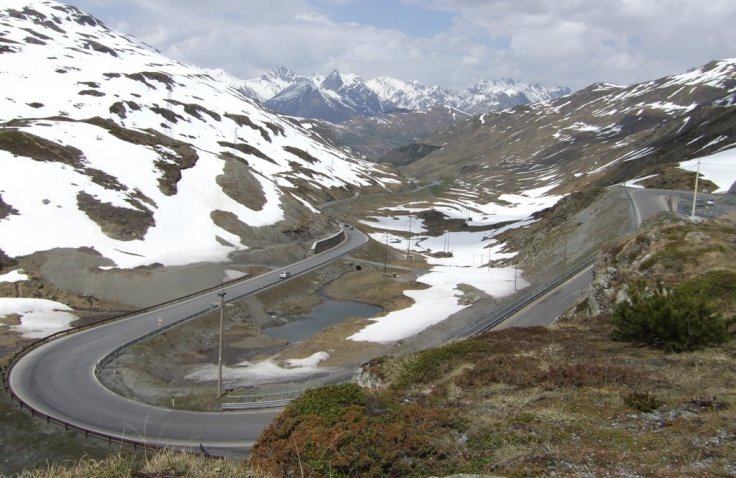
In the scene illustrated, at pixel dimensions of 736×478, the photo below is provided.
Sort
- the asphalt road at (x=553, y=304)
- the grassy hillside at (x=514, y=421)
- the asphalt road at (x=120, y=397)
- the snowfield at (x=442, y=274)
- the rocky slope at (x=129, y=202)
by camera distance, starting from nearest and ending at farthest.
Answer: the grassy hillside at (x=514, y=421), the asphalt road at (x=120, y=397), the asphalt road at (x=553, y=304), the snowfield at (x=442, y=274), the rocky slope at (x=129, y=202)

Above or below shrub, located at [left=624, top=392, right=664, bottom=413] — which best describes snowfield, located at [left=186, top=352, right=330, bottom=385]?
below

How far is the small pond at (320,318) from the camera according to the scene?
58.0 m

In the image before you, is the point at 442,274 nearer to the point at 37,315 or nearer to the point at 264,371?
the point at 264,371

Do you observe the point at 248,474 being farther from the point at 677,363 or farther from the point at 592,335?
the point at 592,335

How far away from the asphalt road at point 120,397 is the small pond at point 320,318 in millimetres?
9567

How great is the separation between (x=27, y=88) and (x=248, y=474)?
686 ft

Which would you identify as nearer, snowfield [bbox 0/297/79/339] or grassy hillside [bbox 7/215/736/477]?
grassy hillside [bbox 7/215/736/477]

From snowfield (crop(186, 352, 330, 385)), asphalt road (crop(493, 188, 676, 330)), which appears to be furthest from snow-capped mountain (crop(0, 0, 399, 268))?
asphalt road (crop(493, 188, 676, 330))

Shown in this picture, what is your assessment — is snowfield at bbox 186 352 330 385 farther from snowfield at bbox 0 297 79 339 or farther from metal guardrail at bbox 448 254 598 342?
snowfield at bbox 0 297 79 339

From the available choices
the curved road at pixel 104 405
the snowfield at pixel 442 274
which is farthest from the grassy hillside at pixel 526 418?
the snowfield at pixel 442 274

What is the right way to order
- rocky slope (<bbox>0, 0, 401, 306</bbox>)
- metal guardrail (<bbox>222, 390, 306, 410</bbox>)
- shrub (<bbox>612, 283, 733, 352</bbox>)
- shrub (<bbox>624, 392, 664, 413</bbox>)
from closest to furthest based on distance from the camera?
shrub (<bbox>624, 392, 664, 413</bbox>) < shrub (<bbox>612, 283, 733, 352</bbox>) < metal guardrail (<bbox>222, 390, 306, 410</bbox>) < rocky slope (<bbox>0, 0, 401, 306</bbox>)

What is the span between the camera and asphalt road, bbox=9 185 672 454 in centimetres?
2741

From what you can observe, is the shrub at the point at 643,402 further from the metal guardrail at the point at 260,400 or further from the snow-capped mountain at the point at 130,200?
the snow-capped mountain at the point at 130,200

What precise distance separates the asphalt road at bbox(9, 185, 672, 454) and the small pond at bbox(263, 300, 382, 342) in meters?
9.57
